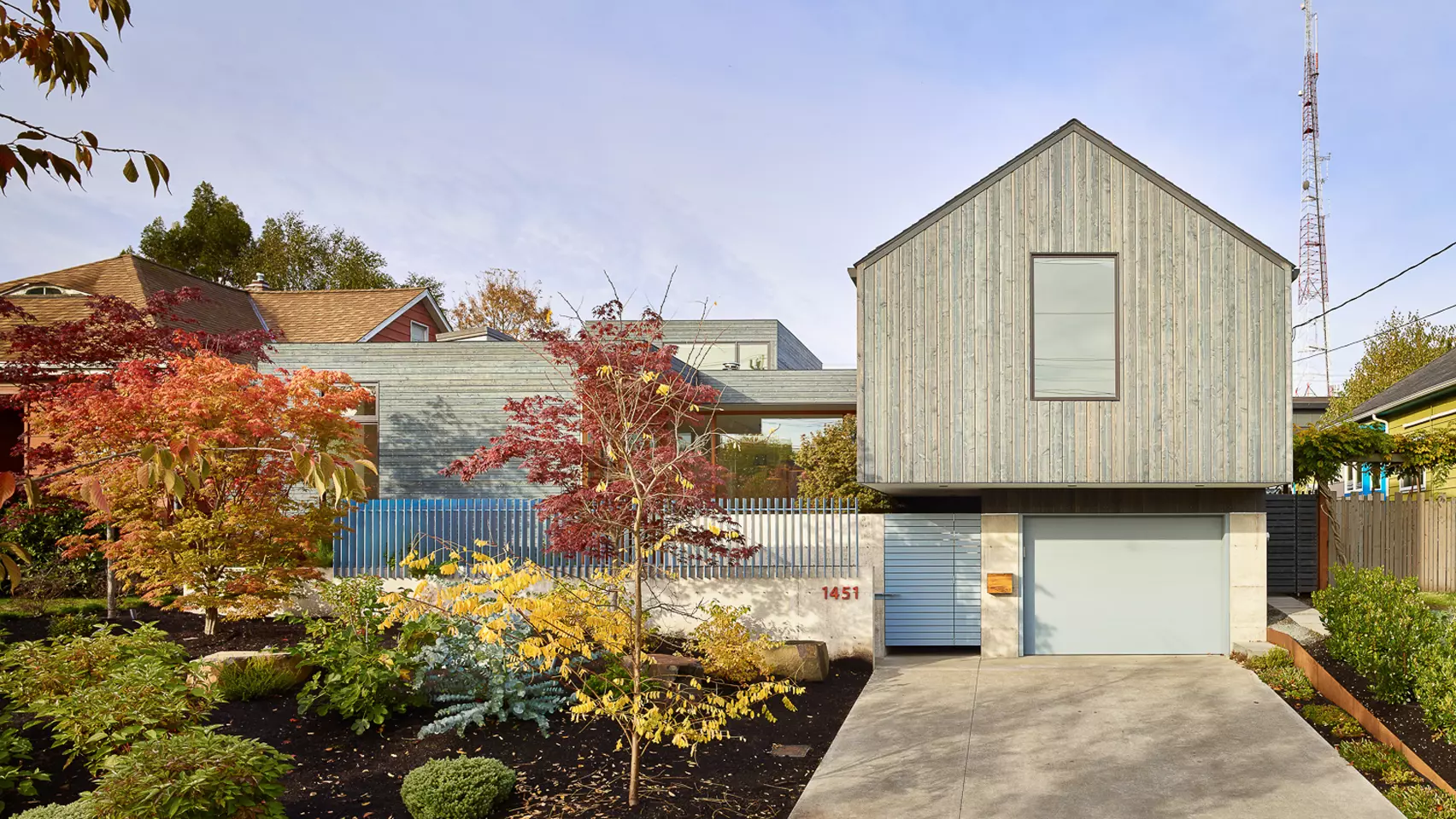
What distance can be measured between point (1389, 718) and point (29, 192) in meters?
10.5

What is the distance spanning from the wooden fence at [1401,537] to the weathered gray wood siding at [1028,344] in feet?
15.9

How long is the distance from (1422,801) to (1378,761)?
3.61ft

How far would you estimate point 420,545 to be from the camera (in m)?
14.1

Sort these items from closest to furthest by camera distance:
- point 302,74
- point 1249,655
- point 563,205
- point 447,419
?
point 302,74, point 1249,655, point 447,419, point 563,205

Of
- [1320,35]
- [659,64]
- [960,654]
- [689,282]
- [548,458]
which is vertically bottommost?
[960,654]

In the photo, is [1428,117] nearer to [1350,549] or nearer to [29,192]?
[1350,549]

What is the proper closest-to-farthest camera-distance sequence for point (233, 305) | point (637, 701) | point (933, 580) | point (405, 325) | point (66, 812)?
1. point (66, 812)
2. point (637, 701)
3. point (933, 580)
4. point (233, 305)
5. point (405, 325)

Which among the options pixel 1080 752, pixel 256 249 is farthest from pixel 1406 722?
pixel 256 249

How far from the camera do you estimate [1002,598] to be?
13195 millimetres

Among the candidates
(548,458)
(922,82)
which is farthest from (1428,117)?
(548,458)

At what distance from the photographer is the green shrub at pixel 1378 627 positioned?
921 cm

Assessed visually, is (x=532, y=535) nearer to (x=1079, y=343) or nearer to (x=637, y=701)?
(x=637, y=701)

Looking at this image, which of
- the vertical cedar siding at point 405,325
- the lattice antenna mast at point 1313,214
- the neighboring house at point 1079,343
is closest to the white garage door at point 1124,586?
the neighboring house at point 1079,343

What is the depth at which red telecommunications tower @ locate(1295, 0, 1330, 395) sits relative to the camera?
105 ft
